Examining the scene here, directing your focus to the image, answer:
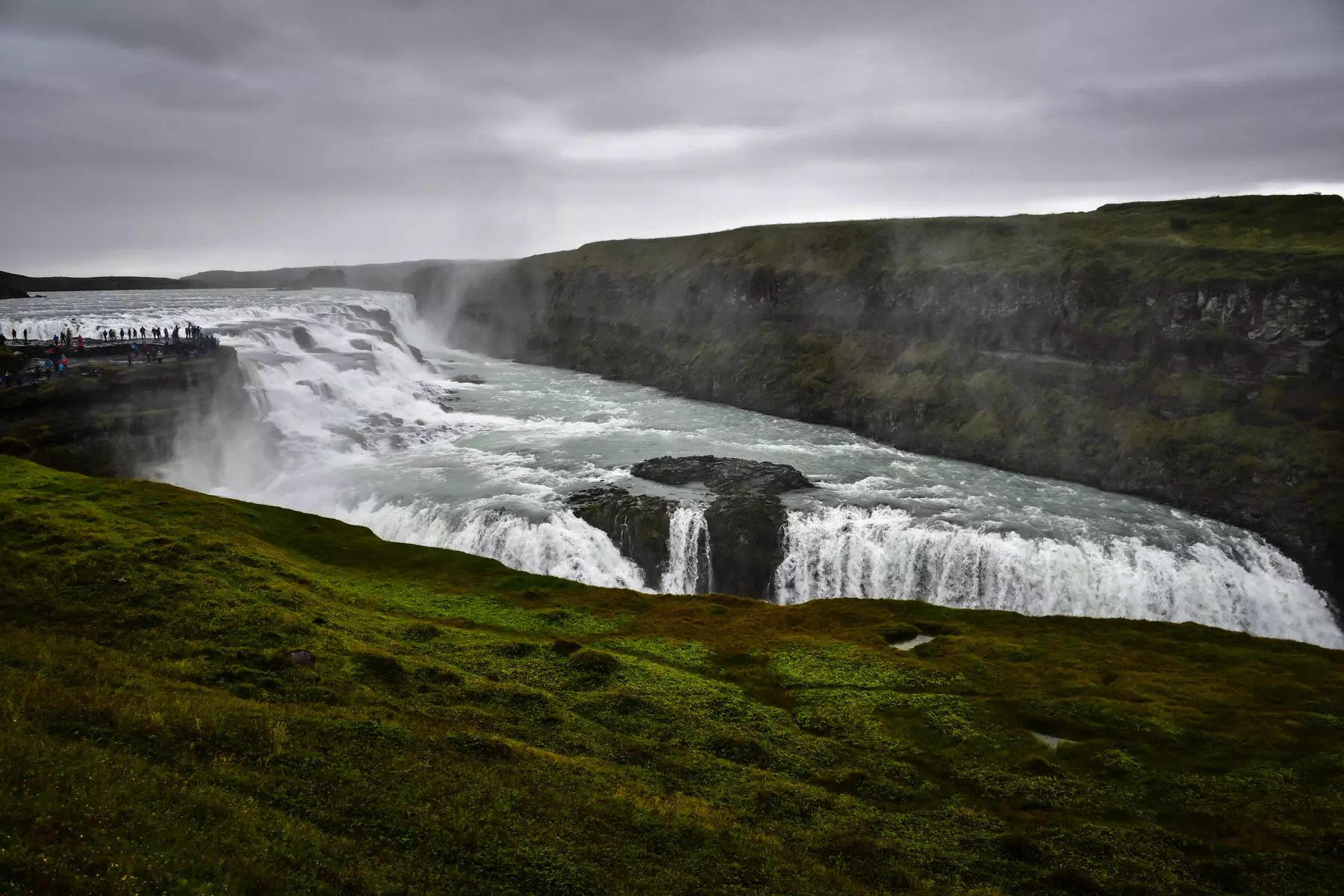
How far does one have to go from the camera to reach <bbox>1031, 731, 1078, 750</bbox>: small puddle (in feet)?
73.2

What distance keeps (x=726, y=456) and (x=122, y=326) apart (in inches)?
2534

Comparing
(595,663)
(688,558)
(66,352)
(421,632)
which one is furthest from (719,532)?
(66,352)

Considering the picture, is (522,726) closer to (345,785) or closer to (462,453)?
(345,785)

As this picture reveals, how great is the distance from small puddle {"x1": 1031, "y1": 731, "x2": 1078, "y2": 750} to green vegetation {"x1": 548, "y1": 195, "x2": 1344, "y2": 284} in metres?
52.9

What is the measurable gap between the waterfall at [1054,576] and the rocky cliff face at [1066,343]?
221 inches

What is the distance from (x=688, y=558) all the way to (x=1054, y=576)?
21.5m

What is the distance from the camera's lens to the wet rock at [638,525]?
48.4 meters

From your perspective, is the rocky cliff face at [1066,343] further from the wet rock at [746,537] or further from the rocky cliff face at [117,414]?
the rocky cliff face at [117,414]

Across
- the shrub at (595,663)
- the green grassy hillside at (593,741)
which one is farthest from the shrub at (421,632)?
the shrub at (595,663)

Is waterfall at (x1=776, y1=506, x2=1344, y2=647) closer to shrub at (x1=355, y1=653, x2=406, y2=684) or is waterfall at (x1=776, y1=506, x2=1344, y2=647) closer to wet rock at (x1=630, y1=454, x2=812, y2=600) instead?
wet rock at (x1=630, y1=454, x2=812, y2=600)

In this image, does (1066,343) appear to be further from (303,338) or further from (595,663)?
(303,338)

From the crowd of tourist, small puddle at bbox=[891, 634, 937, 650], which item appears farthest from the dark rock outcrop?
the crowd of tourist

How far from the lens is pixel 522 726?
65.9 ft

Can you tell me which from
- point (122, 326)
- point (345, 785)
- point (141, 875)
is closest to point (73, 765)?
point (141, 875)
